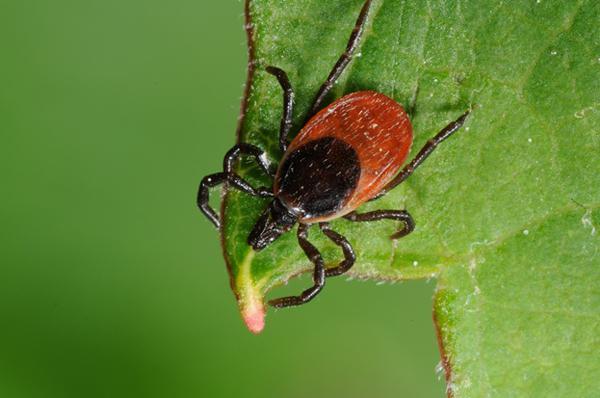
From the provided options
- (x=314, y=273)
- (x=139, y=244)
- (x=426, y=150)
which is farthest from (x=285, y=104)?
(x=139, y=244)

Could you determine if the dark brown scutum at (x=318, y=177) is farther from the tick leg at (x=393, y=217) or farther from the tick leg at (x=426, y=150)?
the tick leg at (x=426, y=150)

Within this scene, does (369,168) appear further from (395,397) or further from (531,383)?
(395,397)

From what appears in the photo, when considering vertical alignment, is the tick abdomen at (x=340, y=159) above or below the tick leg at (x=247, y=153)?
below

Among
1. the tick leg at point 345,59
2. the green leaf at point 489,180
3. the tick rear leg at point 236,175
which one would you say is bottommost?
the green leaf at point 489,180

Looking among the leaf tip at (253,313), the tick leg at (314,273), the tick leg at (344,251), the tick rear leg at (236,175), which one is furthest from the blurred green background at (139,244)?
the leaf tip at (253,313)

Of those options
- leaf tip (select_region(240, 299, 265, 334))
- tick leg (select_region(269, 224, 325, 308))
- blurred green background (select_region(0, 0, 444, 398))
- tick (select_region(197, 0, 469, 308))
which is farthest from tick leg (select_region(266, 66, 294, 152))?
blurred green background (select_region(0, 0, 444, 398))

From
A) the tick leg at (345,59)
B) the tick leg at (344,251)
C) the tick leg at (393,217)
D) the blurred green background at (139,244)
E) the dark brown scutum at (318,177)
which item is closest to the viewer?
the tick leg at (345,59)

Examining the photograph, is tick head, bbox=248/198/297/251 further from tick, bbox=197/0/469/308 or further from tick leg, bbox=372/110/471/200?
tick leg, bbox=372/110/471/200

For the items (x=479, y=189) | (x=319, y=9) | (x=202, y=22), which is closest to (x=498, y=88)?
(x=479, y=189)
